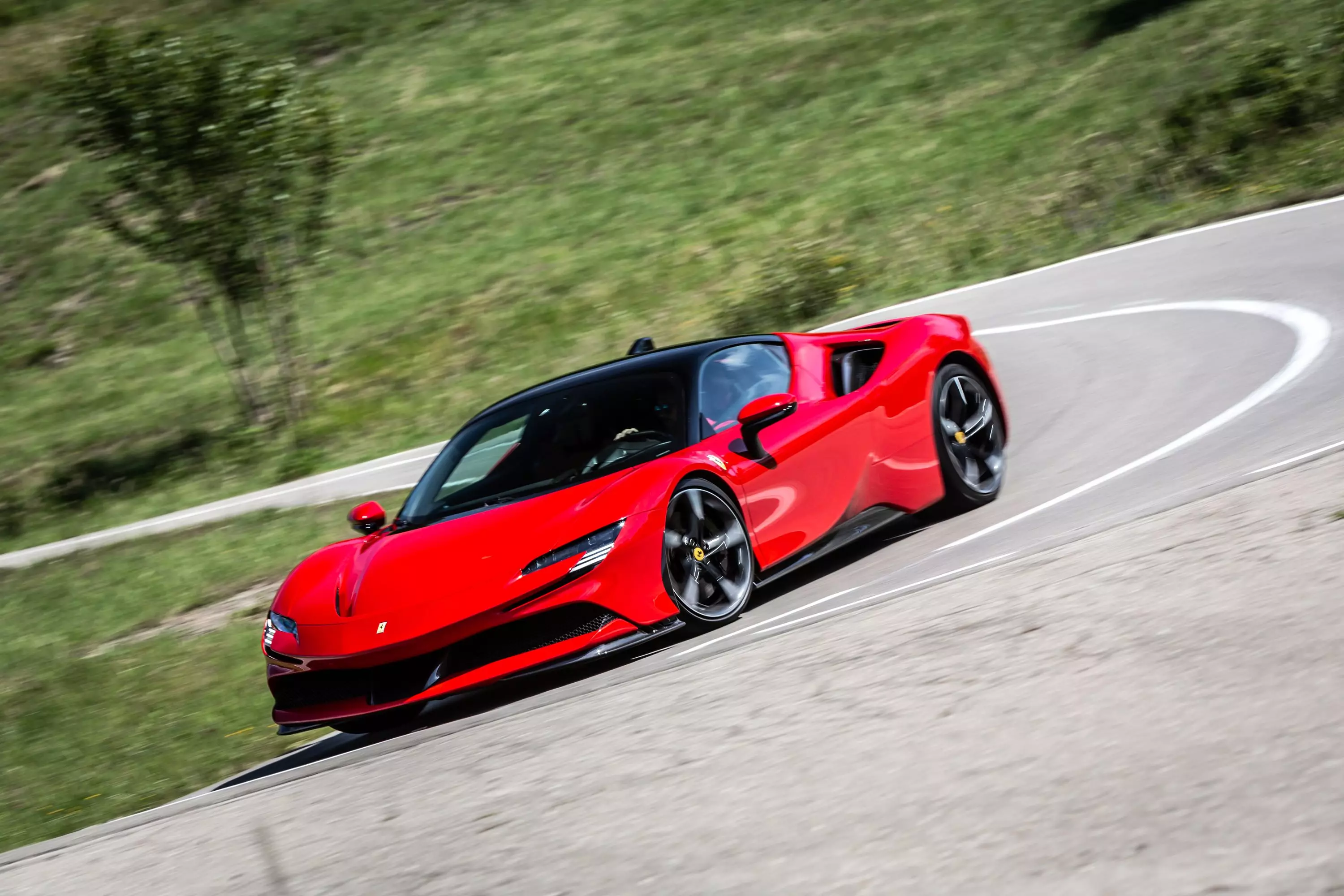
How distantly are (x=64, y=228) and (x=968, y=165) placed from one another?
75.3 ft

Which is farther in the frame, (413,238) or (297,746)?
(413,238)

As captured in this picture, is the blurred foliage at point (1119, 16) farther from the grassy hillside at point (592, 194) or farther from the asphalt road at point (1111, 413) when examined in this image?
the asphalt road at point (1111, 413)

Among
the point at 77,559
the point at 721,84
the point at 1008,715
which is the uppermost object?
the point at 721,84

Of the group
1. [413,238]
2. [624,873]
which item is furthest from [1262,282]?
[413,238]

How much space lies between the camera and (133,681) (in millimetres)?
8211

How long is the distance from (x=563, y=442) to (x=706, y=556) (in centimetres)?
92

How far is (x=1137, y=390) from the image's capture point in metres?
8.57

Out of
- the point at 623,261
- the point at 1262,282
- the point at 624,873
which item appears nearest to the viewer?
the point at 624,873

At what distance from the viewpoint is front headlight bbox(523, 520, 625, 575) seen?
5.53m

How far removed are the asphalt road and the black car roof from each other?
108 cm

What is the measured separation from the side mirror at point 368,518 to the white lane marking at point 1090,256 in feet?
25.1

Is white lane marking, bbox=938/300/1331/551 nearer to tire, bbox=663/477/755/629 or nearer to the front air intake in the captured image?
tire, bbox=663/477/755/629

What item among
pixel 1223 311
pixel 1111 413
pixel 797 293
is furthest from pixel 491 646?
pixel 797 293

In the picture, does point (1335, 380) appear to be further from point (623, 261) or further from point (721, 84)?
point (721, 84)
